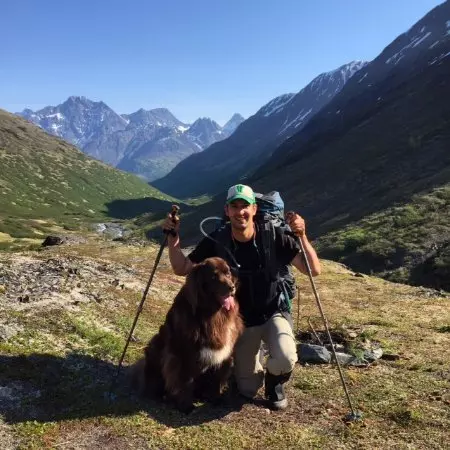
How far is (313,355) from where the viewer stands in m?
10.6

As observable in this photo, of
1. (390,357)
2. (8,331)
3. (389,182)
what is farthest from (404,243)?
(8,331)

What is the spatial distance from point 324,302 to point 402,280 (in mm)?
16815

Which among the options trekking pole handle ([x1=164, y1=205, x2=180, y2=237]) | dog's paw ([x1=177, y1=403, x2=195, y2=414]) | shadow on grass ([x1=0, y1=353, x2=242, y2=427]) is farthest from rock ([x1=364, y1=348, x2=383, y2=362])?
trekking pole handle ([x1=164, y1=205, x2=180, y2=237])

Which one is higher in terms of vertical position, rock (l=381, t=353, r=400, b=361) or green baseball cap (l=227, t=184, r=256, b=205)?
green baseball cap (l=227, t=184, r=256, b=205)

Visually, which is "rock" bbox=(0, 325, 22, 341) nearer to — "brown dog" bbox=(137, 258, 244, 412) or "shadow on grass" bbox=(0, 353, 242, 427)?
"shadow on grass" bbox=(0, 353, 242, 427)

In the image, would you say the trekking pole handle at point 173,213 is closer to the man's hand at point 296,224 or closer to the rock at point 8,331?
the man's hand at point 296,224

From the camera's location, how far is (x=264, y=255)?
7.81 m

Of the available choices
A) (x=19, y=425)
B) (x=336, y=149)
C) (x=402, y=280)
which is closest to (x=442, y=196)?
(x=402, y=280)

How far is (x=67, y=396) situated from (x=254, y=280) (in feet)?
11.5

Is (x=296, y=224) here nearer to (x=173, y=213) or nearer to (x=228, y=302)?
(x=228, y=302)

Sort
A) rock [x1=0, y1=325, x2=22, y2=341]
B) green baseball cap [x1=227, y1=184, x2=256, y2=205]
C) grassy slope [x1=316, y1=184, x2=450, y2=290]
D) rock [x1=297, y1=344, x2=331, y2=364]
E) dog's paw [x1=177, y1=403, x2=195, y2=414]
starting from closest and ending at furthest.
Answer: dog's paw [x1=177, y1=403, x2=195, y2=414], green baseball cap [x1=227, y1=184, x2=256, y2=205], rock [x1=0, y1=325, x2=22, y2=341], rock [x1=297, y1=344, x2=331, y2=364], grassy slope [x1=316, y1=184, x2=450, y2=290]

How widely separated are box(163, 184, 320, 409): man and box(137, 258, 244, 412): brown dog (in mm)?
528

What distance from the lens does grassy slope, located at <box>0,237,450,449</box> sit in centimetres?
663

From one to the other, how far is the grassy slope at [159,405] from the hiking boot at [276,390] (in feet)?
0.62
